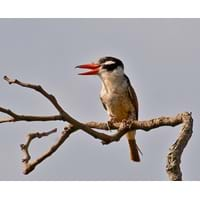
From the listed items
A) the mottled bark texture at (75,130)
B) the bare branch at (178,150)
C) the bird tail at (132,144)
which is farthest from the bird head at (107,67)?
the bare branch at (178,150)

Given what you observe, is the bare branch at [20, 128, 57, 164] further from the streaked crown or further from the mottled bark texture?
the streaked crown

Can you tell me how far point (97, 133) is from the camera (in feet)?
11.7

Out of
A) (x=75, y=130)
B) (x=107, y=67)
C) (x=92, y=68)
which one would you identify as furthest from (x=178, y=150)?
(x=107, y=67)

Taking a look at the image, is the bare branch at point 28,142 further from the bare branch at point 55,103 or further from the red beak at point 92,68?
the red beak at point 92,68

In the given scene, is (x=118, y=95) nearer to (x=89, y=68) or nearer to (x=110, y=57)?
(x=110, y=57)

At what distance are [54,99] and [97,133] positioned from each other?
1.77 feet

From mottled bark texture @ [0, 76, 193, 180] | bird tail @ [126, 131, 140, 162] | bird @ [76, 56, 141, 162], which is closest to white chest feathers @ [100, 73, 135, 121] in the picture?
bird @ [76, 56, 141, 162]

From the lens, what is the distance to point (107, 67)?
6.39 metres

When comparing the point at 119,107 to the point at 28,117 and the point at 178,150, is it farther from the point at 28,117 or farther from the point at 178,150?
the point at 28,117

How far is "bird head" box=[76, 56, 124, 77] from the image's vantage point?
19.9ft

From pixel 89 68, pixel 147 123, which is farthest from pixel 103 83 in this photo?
pixel 147 123

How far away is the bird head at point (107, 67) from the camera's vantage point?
238 inches

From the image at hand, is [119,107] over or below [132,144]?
over

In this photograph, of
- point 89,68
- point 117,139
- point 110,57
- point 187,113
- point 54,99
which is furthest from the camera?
point 110,57
